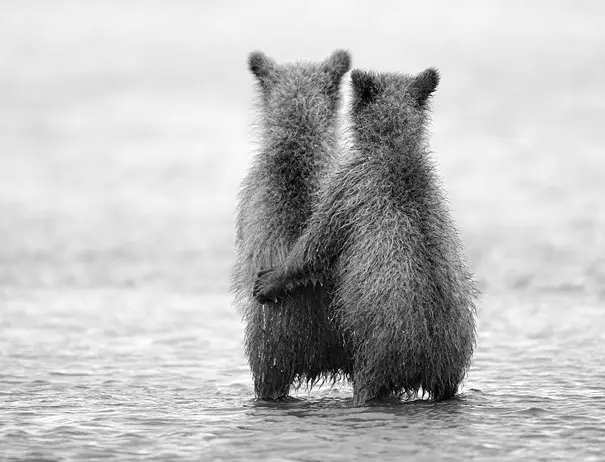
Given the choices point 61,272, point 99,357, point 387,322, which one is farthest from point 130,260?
point 387,322

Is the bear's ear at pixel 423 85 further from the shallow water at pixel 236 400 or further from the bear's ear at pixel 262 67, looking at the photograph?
the shallow water at pixel 236 400

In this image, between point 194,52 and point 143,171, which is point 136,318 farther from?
point 194,52

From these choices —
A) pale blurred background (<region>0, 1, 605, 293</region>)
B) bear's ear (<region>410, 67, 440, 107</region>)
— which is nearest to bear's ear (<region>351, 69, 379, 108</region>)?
bear's ear (<region>410, 67, 440, 107</region>)

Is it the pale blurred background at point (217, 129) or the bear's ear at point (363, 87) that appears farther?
the pale blurred background at point (217, 129)

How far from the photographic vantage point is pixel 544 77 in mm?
26703

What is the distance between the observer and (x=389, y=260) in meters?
7.25

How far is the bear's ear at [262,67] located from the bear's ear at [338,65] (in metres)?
0.36

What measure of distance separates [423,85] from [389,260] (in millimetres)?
1209

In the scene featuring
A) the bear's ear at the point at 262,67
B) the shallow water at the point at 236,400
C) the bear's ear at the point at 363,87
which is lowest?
the shallow water at the point at 236,400

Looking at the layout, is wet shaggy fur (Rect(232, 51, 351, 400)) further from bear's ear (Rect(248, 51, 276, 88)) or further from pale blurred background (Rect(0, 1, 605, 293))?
pale blurred background (Rect(0, 1, 605, 293))

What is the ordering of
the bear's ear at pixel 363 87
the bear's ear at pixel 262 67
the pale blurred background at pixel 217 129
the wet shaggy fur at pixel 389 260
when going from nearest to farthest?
the wet shaggy fur at pixel 389 260, the bear's ear at pixel 363 87, the bear's ear at pixel 262 67, the pale blurred background at pixel 217 129

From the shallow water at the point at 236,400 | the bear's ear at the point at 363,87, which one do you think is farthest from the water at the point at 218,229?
the bear's ear at the point at 363,87

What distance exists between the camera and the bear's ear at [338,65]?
8.53 metres

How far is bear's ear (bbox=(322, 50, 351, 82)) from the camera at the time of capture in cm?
853
